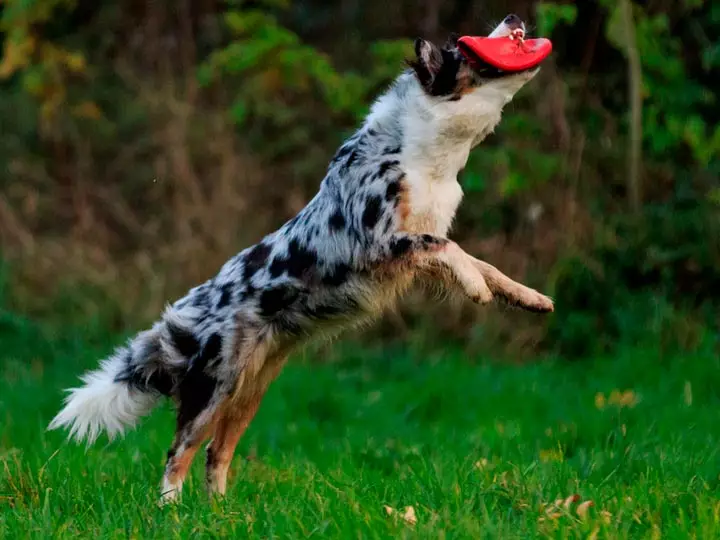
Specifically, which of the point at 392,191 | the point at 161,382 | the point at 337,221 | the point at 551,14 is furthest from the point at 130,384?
the point at 551,14

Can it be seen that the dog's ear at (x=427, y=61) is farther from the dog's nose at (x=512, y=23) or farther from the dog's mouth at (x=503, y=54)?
the dog's nose at (x=512, y=23)

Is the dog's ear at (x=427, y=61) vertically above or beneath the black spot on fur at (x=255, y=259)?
above

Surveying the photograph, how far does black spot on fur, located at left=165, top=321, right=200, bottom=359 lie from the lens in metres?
5.63

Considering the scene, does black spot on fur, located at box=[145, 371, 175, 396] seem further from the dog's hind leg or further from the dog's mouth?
the dog's mouth

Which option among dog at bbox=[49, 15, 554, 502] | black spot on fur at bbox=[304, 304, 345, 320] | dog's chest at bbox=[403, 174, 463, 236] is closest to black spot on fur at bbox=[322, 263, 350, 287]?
dog at bbox=[49, 15, 554, 502]

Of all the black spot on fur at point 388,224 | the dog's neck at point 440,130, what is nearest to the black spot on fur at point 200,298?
the black spot on fur at point 388,224

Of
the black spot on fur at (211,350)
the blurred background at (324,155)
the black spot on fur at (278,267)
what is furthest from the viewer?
the blurred background at (324,155)

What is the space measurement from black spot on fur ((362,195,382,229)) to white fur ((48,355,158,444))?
1358 mm

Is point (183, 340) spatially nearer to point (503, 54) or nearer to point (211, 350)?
point (211, 350)

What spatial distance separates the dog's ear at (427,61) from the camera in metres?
5.55

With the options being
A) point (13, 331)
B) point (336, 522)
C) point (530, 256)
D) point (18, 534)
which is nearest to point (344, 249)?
point (336, 522)

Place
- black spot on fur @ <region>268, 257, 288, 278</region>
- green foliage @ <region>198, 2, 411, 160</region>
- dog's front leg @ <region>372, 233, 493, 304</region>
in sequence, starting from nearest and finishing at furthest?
dog's front leg @ <region>372, 233, 493, 304</region> → black spot on fur @ <region>268, 257, 288, 278</region> → green foliage @ <region>198, 2, 411, 160</region>

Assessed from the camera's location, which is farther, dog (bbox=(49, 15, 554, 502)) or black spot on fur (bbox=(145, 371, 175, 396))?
black spot on fur (bbox=(145, 371, 175, 396))

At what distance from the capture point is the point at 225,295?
568 centimetres
